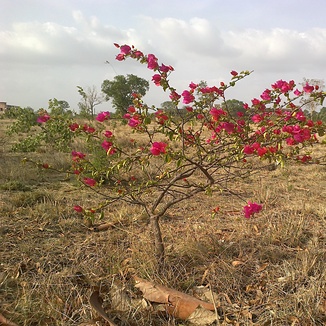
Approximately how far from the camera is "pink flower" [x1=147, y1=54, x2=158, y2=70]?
214 centimetres

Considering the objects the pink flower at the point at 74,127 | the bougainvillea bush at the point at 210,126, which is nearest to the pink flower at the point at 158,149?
the bougainvillea bush at the point at 210,126

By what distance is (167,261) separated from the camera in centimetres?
258

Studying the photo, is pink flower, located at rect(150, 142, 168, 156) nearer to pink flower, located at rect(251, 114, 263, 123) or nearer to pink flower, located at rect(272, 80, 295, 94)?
pink flower, located at rect(251, 114, 263, 123)

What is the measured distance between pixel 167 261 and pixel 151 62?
152cm

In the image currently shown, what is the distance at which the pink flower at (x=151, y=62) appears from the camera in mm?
2137

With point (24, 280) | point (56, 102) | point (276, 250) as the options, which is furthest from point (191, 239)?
point (56, 102)

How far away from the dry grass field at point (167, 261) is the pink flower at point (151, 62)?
1.47m

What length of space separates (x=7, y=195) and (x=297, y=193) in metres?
4.23

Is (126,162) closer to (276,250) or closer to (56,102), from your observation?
(276,250)

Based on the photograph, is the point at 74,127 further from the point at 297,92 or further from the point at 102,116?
the point at 297,92

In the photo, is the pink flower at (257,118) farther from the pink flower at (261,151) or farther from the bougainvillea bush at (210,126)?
the pink flower at (261,151)

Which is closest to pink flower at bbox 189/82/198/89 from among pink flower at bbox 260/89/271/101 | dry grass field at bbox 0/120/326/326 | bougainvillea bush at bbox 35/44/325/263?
bougainvillea bush at bbox 35/44/325/263

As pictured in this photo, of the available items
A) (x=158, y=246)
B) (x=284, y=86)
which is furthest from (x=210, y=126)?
(x=158, y=246)

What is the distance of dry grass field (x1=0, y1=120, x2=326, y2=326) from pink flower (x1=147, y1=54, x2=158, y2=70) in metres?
1.47
